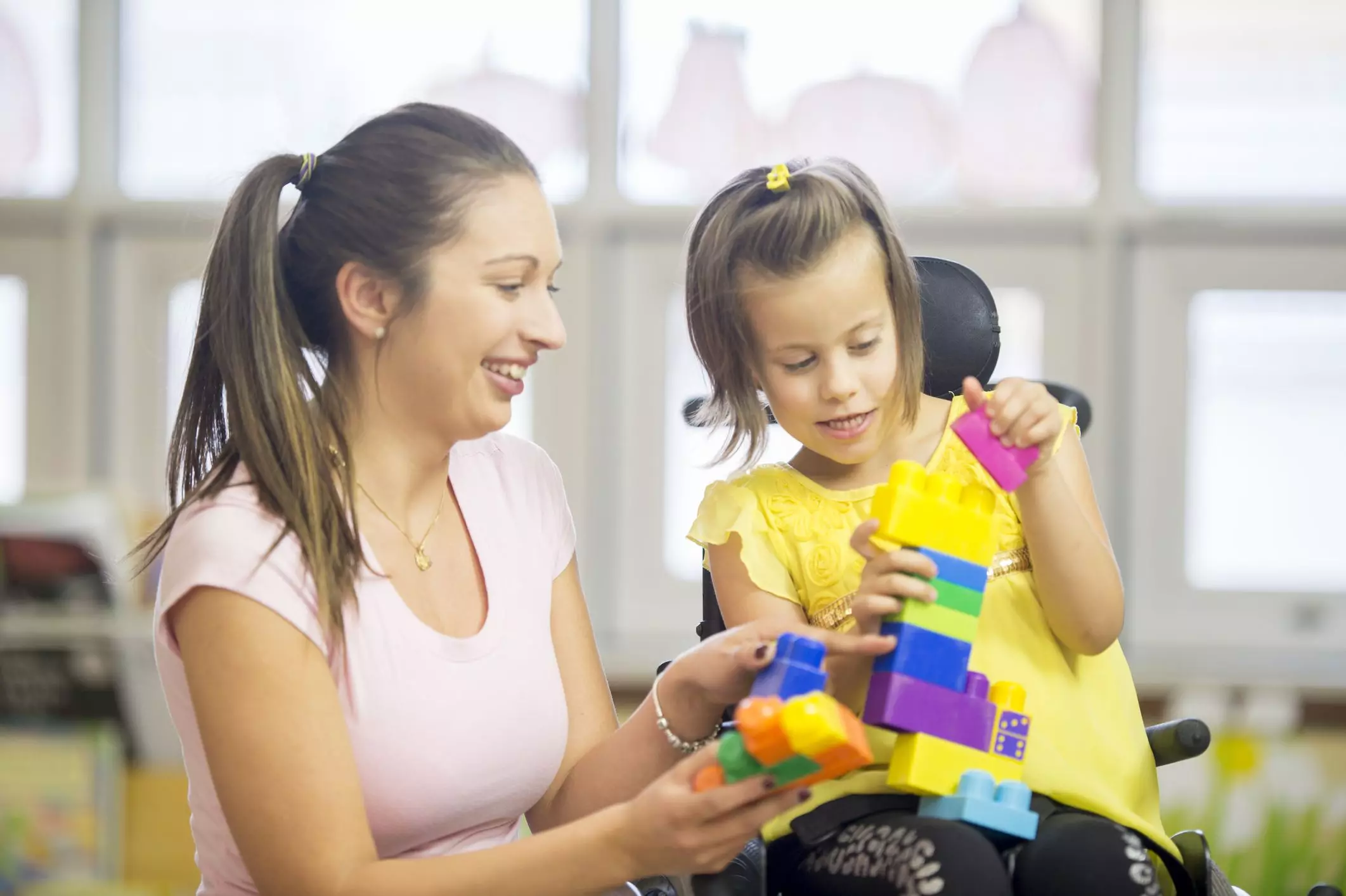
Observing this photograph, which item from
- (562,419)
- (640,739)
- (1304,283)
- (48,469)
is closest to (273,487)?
(640,739)

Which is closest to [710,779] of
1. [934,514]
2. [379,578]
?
[934,514]

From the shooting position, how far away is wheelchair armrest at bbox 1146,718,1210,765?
1.39 metres

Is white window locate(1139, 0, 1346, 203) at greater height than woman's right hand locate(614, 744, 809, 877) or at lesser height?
greater

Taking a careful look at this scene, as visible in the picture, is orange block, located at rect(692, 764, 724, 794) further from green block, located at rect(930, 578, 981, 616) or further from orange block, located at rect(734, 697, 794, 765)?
green block, located at rect(930, 578, 981, 616)

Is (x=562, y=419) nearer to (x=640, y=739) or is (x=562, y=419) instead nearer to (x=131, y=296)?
(x=131, y=296)

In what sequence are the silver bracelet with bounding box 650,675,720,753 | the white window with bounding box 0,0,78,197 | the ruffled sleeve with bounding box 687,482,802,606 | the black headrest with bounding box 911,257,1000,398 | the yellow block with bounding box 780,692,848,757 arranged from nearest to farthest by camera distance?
the yellow block with bounding box 780,692,848,757, the silver bracelet with bounding box 650,675,720,753, the ruffled sleeve with bounding box 687,482,802,606, the black headrest with bounding box 911,257,1000,398, the white window with bounding box 0,0,78,197

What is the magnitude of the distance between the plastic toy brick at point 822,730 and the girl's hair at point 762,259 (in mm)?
530

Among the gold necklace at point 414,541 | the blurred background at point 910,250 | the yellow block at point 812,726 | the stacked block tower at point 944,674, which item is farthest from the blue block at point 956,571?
the blurred background at point 910,250

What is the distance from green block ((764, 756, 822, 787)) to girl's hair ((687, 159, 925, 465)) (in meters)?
0.54

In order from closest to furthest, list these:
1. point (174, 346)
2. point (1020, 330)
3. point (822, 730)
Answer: point (822, 730)
point (1020, 330)
point (174, 346)

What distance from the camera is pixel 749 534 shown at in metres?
1.43

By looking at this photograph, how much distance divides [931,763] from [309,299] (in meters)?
0.73

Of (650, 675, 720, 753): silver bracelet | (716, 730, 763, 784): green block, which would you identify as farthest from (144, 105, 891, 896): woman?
(716, 730, 763, 784): green block

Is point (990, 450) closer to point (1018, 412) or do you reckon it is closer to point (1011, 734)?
point (1018, 412)
